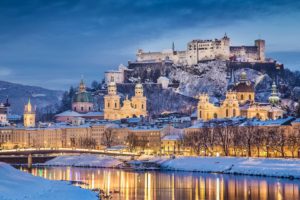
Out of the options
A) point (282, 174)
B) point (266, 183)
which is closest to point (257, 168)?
point (282, 174)

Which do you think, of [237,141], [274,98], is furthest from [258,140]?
[274,98]

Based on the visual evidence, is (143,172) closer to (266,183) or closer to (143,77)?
(266,183)

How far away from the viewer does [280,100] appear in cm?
13600

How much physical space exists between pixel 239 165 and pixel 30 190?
35.4 m

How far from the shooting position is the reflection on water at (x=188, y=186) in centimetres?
5353

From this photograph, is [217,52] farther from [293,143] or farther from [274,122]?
[293,143]

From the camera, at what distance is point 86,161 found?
101m

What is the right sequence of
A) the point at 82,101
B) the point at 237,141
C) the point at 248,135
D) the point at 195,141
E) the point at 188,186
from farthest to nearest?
the point at 82,101 → the point at 195,141 → the point at 248,135 → the point at 237,141 → the point at 188,186

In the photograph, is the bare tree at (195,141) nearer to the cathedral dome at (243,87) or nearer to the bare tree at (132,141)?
the bare tree at (132,141)

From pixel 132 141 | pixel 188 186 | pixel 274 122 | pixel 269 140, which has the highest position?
pixel 274 122

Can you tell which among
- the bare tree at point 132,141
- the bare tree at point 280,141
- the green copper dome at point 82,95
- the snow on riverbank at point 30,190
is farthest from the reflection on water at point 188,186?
the green copper dome at point 82,95

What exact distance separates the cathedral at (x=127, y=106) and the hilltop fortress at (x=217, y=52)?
45.9 feet

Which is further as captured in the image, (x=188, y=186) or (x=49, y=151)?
(x=49, y=151)

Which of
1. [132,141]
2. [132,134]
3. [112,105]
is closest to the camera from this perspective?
[132,141]
